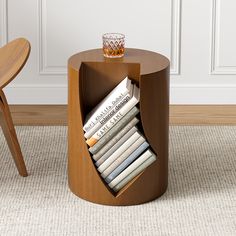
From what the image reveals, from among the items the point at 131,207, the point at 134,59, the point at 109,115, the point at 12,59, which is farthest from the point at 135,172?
the point at 12,59

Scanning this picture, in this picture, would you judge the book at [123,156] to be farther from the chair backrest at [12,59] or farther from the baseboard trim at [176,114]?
the baseboard trim at [176,114]

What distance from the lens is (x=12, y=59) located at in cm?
318

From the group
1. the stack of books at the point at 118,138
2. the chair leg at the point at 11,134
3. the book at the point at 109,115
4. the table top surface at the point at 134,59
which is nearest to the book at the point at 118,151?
the stack of books at the point at 118,138

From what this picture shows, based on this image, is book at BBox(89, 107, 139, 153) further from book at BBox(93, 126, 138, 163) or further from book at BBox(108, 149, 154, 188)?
book at BBox(108, 149, 154, 188)

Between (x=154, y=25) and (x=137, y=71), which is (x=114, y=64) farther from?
(x=154, y=25)

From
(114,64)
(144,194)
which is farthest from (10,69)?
(144,194)

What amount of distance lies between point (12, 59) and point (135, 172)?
26.7 inches

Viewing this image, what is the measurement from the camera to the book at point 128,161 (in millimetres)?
2898

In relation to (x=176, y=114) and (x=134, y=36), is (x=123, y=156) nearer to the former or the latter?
(x=176, y=114)

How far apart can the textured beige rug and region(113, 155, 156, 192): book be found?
0.08 m

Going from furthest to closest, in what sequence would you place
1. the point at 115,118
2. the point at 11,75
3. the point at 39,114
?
the point at 39,114 < the point at 11,75 < the point at 115,118

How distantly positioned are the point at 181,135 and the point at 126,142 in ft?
2.48

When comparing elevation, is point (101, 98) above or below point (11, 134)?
above

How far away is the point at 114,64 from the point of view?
114 inches
